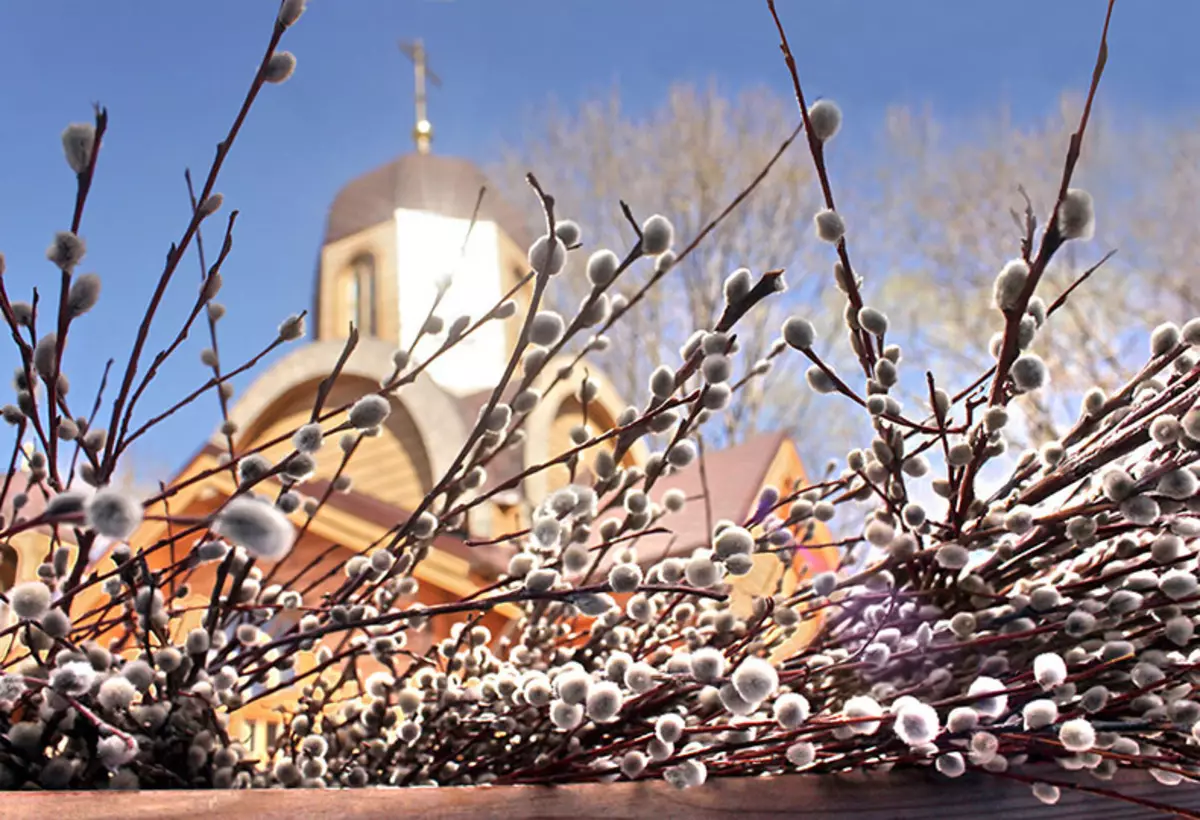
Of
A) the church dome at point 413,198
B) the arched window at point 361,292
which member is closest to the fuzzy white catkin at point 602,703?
the arched window at point 361,292

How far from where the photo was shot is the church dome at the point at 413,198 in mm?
5488

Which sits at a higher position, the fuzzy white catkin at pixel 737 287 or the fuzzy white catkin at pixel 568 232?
the fuzzy white catkin at pixel 568 232

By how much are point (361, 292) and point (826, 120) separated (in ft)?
16.8

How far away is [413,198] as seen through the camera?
5516mm

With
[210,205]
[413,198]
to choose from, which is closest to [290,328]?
[210,205]

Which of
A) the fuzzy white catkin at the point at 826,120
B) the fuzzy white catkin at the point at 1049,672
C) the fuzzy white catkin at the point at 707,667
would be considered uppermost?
the fuzzy white catkin at the point at 826,120

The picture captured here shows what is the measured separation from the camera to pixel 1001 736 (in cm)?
45

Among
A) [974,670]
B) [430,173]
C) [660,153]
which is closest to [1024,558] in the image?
[974,670]

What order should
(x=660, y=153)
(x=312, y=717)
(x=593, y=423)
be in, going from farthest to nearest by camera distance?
(x=660, y=153), (x=593, y=423), (x=312, y=717)

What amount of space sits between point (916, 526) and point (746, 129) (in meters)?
7.05

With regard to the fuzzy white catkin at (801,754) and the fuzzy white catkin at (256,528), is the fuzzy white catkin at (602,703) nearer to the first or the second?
the fuzzy white catkin at (801,754)

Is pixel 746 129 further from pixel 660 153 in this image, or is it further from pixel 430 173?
pixel 430 173

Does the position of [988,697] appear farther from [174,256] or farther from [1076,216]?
[174,256]

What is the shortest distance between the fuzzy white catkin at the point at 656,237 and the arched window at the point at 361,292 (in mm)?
4862
